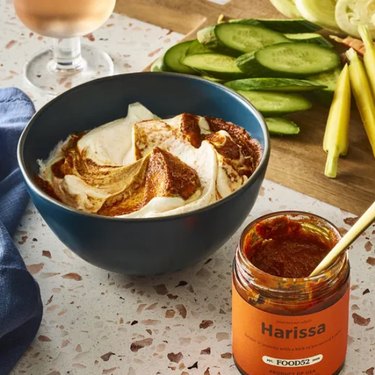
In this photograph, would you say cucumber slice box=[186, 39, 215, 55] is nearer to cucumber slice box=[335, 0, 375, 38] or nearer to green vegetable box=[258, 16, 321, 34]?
green vegetable box=[258, 16, 321, 34]

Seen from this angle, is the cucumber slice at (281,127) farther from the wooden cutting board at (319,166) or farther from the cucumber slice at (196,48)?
the cucumber slice at (196,48)

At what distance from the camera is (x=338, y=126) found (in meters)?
1.68

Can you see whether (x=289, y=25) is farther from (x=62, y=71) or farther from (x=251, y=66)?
(x=62, y=71)

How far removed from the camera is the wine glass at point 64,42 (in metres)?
1.78

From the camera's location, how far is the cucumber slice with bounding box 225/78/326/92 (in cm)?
174

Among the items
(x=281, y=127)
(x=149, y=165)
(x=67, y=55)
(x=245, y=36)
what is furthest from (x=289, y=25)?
(x=149, y=165)

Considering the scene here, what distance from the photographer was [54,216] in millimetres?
1290

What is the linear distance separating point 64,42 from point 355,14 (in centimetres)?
56

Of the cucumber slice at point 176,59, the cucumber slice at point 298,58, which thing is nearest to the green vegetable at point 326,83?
the cucumber slice at point 298,58

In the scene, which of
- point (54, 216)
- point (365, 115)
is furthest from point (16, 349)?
point (365, 115)

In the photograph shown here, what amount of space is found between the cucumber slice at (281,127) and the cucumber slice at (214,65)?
13 centimetres

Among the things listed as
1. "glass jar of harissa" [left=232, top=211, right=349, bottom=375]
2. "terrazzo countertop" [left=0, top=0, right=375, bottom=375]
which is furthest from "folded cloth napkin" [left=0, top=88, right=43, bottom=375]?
"glass jar of harissa" [left=232, top=211, right=349, bottom=375]

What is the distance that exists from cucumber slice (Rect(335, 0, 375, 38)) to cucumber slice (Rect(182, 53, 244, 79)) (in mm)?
239

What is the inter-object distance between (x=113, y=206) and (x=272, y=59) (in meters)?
0.59
